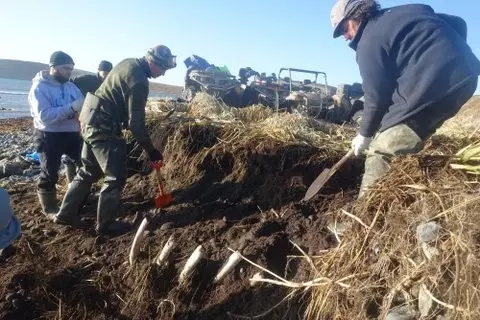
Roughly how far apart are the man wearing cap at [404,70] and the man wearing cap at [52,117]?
10.5 ft

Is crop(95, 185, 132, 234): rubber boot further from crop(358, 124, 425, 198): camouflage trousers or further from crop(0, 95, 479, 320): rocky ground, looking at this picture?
crop(358, 124, 425, 198): camouflage trousers

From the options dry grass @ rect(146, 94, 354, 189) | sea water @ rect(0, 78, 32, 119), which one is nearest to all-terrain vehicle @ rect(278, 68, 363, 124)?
dry grass @ rect(146, 94, 354, 189)

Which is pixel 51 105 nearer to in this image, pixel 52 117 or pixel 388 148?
pixel 52 117

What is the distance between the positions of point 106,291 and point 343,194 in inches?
89.3

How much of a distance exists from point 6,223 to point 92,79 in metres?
4.41

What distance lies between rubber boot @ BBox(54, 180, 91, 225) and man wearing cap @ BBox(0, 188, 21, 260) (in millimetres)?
2132

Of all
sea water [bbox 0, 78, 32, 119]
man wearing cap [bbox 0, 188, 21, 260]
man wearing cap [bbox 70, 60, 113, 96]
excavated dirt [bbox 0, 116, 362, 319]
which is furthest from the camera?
sea water [bbox 0, 78, 32, 119]

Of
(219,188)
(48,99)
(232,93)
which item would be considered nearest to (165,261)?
(219,188)

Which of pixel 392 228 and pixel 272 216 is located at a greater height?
pixel 392 228

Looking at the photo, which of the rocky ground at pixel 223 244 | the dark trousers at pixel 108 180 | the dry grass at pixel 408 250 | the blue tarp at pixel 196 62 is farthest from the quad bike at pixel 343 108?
the dry grass at pixel 408 250

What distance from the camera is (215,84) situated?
45.6 feet

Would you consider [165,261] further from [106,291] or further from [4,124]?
[4,124]

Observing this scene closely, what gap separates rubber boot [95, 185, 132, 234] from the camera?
442 centimetres

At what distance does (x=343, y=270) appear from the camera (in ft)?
8.63
